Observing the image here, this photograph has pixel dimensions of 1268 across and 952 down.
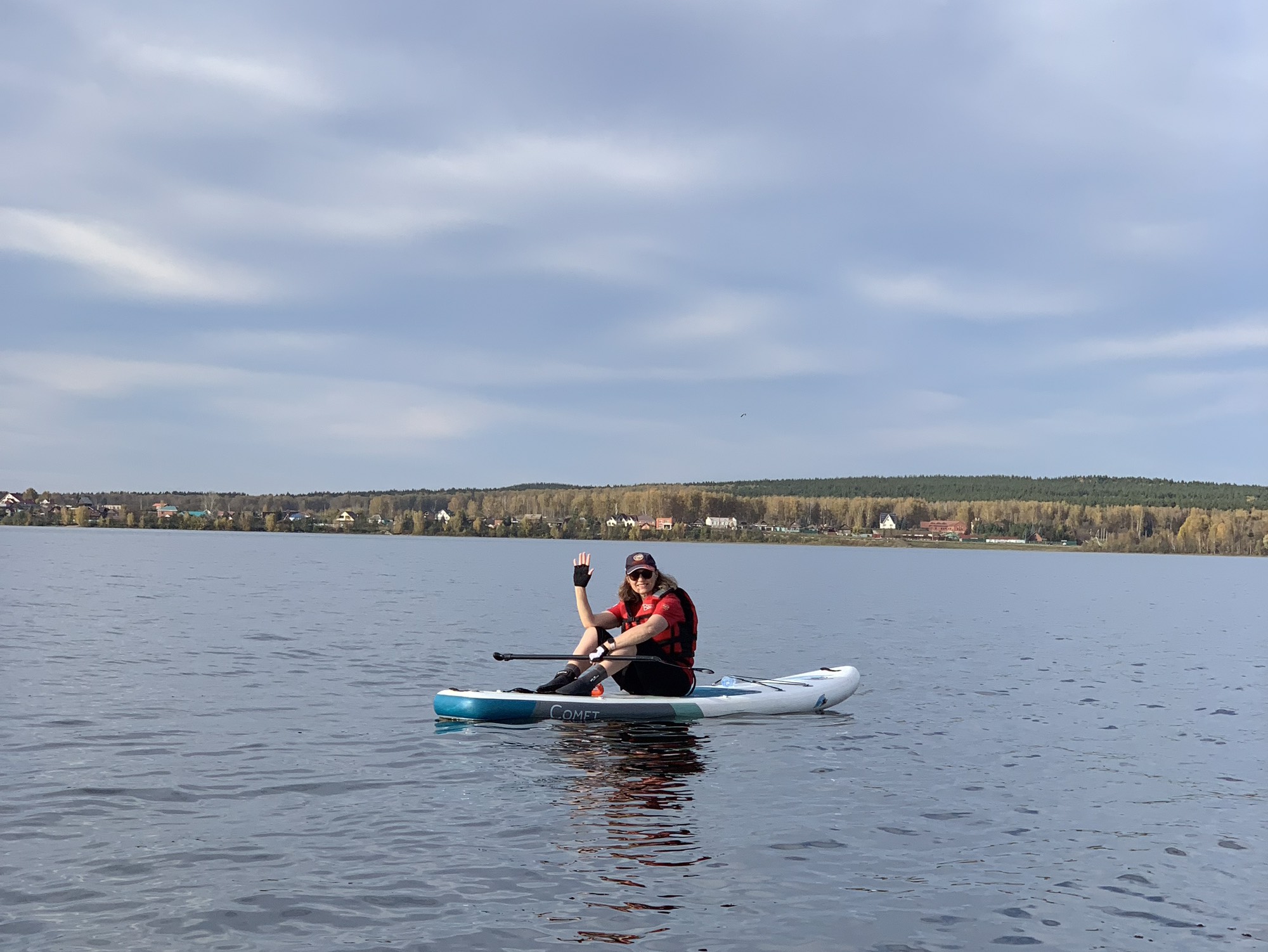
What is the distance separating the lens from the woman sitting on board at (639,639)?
56.3 feet

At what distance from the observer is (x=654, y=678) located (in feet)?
58.1

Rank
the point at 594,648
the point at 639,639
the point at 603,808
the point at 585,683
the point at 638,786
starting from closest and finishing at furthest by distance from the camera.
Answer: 1. the point at 603,808
2. the point at 638,786
3. the point at 639,639
4. the point at 585,683
5. the point at 594,648

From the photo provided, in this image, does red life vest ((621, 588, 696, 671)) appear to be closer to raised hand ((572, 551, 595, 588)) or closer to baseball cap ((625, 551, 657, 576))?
baseball cap ((625, 551, 657, 576))

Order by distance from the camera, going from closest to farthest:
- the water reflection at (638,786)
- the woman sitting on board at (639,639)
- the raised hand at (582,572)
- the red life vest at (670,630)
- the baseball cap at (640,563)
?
the water reflection at (638,786)
the baseball cap at (640,563)
the woman sitting on board at (639,639)
the red life vest at (670,630)
the raised hand at (582,572)

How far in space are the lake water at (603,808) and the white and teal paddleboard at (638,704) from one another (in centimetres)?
29

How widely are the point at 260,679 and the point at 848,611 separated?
3223 centimetres

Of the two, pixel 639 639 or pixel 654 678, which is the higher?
pixel 639 639

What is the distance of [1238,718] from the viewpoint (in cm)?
2047

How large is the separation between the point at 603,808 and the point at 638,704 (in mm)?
5460

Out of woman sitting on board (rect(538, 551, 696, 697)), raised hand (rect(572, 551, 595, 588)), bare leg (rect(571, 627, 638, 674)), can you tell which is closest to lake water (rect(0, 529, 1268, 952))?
woman sitting on board (rect(538, 551, 696, 697))

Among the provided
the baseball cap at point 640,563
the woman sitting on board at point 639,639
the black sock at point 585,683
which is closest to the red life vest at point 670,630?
the woman sitting on board at point 639,639

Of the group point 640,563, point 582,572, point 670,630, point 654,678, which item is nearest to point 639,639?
point 670,630

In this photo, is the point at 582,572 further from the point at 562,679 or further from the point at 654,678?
the point at 654,678

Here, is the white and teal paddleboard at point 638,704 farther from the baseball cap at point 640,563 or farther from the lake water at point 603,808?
the baseball cap at point 640,563
